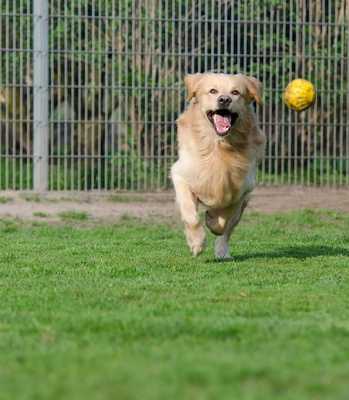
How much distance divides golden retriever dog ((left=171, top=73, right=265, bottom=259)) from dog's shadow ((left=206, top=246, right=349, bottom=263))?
20cm

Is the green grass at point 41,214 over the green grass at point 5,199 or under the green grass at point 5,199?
under

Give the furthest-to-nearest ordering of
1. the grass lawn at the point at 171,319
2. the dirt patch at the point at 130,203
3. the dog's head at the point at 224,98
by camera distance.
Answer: the dirt patch at the point at 130,203, the dog's head at the point at 224,98, the grass lawn at the point at 171,319

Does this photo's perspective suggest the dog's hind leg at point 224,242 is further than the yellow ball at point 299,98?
No

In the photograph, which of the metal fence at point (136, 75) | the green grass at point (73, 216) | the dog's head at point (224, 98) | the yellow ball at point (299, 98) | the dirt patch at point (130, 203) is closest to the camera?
the dog's head at point (224, 98)

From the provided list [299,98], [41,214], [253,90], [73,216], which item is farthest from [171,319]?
[299,98]

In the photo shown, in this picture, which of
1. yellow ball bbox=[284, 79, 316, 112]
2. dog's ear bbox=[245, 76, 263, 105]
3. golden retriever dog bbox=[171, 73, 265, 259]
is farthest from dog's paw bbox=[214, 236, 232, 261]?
yellow ball bbox=[284, 79, 316, 112]

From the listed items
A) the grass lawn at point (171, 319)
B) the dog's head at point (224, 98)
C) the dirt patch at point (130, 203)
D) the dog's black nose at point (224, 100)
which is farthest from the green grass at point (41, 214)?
the dog's black nose at point (224, 100)

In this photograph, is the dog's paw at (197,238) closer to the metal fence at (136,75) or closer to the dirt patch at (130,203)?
the dirt patch at (130,203)

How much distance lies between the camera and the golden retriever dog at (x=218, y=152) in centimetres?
899

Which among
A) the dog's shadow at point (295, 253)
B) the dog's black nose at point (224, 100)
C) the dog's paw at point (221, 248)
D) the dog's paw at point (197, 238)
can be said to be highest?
the dog's black nose at point (224, 100)

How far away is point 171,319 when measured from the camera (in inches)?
235

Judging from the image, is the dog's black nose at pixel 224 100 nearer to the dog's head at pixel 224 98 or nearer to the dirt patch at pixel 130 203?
the dog's head at pixel 224 98

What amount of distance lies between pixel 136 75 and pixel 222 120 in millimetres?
6068

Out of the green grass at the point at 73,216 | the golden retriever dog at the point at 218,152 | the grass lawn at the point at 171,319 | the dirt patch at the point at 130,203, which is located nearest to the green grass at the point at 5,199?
the dirt patch at the point at 130,203
